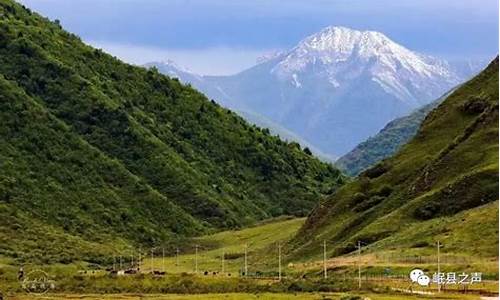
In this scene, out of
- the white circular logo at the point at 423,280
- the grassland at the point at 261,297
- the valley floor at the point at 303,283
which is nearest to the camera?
the grassland at the point at 261,297

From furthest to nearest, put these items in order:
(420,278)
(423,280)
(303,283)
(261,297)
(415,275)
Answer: (303,283) < (261,297) < (415,275) < (420,278) < (423,280)

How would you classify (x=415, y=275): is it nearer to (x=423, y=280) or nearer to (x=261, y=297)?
(x=423, y=280)

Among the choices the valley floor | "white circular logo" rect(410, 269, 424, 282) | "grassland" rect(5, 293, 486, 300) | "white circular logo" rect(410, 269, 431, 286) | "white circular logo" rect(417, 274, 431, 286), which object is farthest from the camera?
the valley floor

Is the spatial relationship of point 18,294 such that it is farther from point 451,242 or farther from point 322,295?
point 451,242

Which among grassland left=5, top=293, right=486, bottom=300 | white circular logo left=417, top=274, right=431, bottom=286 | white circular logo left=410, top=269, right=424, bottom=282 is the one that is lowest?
grassland left=5, top=293, right=486, bottom=300

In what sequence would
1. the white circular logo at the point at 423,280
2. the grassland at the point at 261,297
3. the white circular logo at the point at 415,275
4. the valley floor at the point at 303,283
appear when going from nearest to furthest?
the grassland at the point at 261,297
the white circular logo at the point at 423,280
the white circular logo at the point at 415,275
the valley floor at the point at 303,283

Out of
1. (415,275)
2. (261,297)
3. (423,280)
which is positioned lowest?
(261,297)

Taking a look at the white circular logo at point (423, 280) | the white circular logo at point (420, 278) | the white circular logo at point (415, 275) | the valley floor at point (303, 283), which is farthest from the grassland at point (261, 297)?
the white circular logo at point (415, 275)

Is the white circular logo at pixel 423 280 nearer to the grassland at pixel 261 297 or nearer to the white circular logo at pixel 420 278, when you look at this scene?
the white circular logo at pixel 420 278

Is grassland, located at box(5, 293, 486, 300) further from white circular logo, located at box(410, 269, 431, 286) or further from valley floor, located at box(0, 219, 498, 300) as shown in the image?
white circular logo, located at box(410, 269, 431, 286)

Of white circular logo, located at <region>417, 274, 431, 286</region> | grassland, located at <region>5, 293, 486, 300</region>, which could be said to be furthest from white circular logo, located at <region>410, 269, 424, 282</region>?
grassland, located at <region>5, 293, 486, 300</region>

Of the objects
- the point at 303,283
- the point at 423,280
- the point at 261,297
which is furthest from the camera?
the point at 303,283

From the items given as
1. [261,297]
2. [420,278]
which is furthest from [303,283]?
[420,278]

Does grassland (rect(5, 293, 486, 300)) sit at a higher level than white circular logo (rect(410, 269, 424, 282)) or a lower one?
lower
